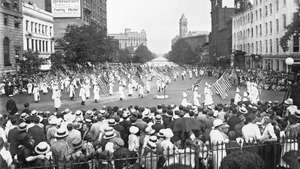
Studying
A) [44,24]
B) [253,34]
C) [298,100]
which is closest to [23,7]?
[44,24]

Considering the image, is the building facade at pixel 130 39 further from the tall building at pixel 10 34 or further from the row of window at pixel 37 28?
the tall building at pixel 10 34

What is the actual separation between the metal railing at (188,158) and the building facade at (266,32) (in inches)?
1317

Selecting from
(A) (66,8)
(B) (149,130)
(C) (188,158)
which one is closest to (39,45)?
(A) (66,8)

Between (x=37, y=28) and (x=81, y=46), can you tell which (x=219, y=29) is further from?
Answer: (x=37, y=28)

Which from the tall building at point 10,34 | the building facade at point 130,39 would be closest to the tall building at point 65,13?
the tall building at point 10,34

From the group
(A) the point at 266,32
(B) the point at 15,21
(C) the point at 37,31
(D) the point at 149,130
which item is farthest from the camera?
(A) the point at 266,32

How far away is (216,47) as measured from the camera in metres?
86.2

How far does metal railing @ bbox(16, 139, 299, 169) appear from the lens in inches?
281

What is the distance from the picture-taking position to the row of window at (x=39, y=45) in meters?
48.7

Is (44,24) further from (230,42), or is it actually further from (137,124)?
(137,124)

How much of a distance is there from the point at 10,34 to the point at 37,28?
1312 cm

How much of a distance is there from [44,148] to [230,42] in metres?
68.9

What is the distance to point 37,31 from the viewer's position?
172 feet

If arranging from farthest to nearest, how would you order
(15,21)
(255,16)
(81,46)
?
(255,16) → (81,46) → (15,21)
